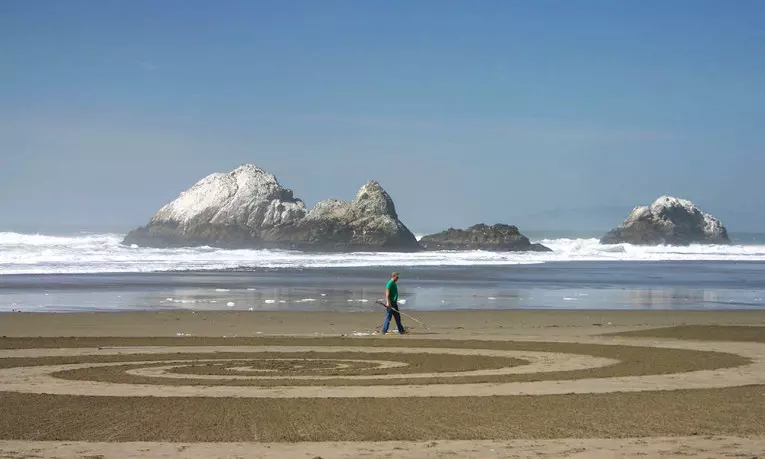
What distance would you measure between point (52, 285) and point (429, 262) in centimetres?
3339

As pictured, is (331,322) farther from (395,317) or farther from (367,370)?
(367,370)

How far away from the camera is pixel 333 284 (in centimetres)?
4641

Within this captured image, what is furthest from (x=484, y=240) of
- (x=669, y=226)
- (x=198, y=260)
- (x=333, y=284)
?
(x=333, y=284)

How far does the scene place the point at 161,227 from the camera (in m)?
101

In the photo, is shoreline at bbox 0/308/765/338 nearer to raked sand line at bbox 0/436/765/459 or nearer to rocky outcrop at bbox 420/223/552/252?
raked sand line at bbox 0/436/765/459

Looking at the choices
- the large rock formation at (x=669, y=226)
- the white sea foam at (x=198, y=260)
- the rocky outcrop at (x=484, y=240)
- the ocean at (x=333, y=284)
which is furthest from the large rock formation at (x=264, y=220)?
the large rock formation at (x=669, y=226)

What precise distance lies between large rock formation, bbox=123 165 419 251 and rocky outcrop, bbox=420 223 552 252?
6.04 meters

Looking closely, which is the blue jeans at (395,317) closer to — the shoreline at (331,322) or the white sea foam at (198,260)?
the shoreline at (331,322)

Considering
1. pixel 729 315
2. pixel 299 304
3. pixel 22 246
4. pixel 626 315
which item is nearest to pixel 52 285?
pixel 299 304

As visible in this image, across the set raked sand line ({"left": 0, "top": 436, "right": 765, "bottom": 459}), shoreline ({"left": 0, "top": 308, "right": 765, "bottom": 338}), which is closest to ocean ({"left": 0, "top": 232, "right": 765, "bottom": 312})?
shoreline ({"left": 0, "top": 308, "right": 765, "bottom": 338})

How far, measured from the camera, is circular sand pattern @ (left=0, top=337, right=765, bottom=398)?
1611 cm

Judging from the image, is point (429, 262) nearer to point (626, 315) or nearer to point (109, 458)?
point (626, 315)

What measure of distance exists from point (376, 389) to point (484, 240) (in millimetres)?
85909

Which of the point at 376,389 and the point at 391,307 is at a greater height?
the point at 391,307
